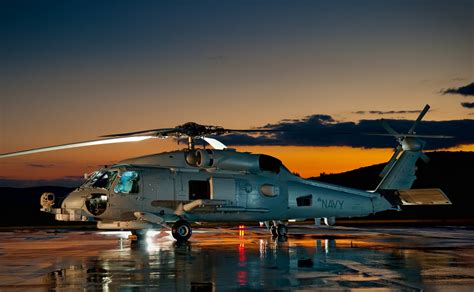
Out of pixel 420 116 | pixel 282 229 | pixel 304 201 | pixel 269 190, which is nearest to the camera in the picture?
pixel 269 190

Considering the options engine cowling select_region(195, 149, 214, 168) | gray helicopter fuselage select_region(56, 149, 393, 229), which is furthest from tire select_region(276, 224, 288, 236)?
engine cowling select_region(195, 149, 214, 168)

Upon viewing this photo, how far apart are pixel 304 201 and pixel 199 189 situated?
15.7 feet

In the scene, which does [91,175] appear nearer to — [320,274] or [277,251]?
[277,251]

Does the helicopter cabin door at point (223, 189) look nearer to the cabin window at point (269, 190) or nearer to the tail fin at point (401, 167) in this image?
the cabin window at point (269, 190)

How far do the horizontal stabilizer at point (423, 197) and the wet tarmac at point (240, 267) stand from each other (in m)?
4.83

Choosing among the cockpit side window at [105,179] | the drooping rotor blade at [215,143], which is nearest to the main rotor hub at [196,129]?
the drooping rotor blade at [215,143]

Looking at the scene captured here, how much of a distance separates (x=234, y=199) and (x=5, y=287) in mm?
14243

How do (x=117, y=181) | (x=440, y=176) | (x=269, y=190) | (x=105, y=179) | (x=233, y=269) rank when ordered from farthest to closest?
(x=440, y=176) < (x=269, y=190) < (x=105, y=179) < (x=117, y=181) < (x=233, y=269)

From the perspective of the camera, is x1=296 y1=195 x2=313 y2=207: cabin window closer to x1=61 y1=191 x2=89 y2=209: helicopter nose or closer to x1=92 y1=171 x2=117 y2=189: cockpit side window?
x1=92 y1=171 x2=117 y2=189: cockpit side window

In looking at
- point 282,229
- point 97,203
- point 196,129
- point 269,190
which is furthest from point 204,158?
point 282,229

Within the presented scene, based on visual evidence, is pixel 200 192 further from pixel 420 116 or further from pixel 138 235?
pixel 420 116

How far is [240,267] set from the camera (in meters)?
15.8

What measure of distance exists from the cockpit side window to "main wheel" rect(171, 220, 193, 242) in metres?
2.97

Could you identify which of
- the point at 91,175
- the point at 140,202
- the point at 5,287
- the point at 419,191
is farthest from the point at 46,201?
the point at 419,191
